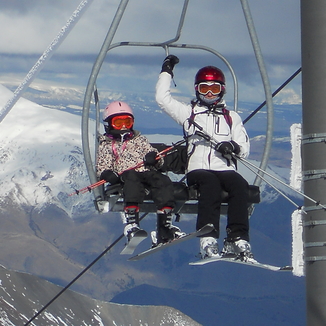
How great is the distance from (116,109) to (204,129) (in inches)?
37.2

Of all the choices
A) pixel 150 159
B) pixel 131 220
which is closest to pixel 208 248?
pixel 131 220

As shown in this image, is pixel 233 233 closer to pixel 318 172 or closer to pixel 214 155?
pixel 214 155

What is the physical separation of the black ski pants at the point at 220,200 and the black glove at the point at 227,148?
29cm

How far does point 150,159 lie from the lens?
8.61m

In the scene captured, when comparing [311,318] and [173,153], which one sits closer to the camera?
[311,318]

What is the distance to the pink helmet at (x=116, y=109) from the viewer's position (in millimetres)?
8898

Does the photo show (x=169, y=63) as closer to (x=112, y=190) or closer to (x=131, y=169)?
(x=131, y=169)

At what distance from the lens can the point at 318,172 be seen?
634 centimetres

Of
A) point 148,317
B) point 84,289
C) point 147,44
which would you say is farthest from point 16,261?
point 147,44

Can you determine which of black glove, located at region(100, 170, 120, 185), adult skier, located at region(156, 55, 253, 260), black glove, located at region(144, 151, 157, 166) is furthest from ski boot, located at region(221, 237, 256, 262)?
black glove, located at region(100, 170, 120, 185)

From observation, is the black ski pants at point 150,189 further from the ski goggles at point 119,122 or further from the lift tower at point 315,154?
the lift tower at point 315,154

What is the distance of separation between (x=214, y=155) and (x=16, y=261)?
16780 centimetres

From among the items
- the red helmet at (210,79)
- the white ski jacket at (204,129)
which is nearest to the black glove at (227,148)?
the white ski jacket at (204,129)

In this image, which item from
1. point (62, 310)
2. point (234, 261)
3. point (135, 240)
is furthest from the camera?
point (62, 310)
